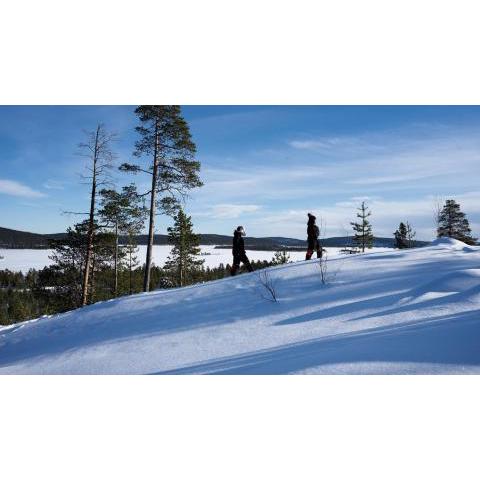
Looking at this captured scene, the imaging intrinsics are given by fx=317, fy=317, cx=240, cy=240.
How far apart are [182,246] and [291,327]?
21903 millimetres

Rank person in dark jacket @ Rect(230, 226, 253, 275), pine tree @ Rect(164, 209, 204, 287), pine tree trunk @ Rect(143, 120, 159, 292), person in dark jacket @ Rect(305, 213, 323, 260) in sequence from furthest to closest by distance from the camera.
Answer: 1. pine tree @ Rect(164, 209, 204, 287)
2. pine tree trunk @ Rect(143, 120, 159, 292)
3. person in dark jacket @ Rect(305, 213, 323, 260)
4. person in dark jacket @ Rect(230, 226, 253, 275)

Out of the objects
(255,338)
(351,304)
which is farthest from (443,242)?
(255,338)

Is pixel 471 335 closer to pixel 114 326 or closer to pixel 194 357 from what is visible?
pixel 194 357

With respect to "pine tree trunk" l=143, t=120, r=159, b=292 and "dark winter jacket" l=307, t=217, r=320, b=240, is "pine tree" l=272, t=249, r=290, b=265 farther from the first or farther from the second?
"dark winter jacket" l=307, t=217, r=320, b=240

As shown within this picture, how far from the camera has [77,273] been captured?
19.6 m

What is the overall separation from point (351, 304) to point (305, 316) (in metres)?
1.00

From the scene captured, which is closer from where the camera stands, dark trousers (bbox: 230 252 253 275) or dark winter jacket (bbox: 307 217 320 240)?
dark trousers (bbox: 230 252 253 275)

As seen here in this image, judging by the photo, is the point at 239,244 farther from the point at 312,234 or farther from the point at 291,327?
the point at 291,327

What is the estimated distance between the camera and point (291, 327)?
5.99 m

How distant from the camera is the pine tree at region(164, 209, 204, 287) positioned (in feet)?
88.3

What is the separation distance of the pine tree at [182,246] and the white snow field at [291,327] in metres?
17.4

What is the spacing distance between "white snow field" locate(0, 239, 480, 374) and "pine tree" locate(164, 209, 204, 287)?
17443 millimetres

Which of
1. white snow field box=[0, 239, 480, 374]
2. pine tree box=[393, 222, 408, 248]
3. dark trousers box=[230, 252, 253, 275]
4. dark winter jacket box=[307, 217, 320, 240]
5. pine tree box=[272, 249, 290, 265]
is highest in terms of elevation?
pine tree box=[393, 222, 408, 248]

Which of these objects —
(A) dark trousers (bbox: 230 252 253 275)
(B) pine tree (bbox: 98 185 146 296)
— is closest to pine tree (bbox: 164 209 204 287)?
(B) pine tree (bbox: 98 185 146 296)
